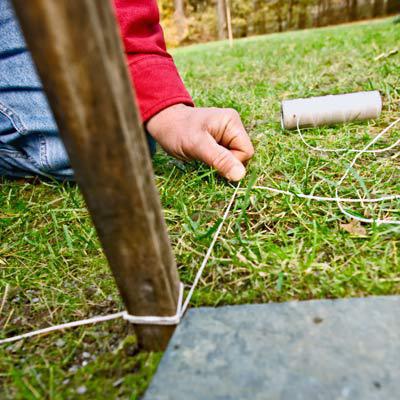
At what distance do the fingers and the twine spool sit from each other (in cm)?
37

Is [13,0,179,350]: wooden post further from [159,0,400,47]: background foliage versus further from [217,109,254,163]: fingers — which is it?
[159,0,400,47]: background foliage

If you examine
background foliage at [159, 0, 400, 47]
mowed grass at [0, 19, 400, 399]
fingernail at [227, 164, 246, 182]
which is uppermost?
fingernail at [227, 164, 246, 182]

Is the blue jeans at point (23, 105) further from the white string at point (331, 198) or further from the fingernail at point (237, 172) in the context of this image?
the white string at point (331, 198)

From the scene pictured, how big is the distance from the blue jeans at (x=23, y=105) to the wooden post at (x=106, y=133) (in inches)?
34.5

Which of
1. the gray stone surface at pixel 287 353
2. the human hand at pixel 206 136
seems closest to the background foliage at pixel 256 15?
the human hand at pixel 206 136

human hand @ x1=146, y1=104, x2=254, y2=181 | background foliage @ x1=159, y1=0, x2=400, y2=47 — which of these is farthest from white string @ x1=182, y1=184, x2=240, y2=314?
background foliage @ x1=159, y1=0, x2=400, y2=47

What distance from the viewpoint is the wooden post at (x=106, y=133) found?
44 centimetres

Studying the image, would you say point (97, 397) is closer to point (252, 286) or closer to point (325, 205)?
point (252, 286)

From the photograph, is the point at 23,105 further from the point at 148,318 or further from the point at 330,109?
the point at 330,109

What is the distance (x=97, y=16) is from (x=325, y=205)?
31.6 inches

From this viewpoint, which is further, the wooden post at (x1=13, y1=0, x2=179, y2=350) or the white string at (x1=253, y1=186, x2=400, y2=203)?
the white string at (x1=253, y1=186, x2=400, y2=203)

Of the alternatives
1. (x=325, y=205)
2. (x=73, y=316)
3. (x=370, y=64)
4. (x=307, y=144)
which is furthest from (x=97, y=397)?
(x=370, y=64)

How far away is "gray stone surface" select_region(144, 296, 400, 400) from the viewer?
56 cm

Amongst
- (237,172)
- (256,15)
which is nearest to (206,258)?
(237,172)
